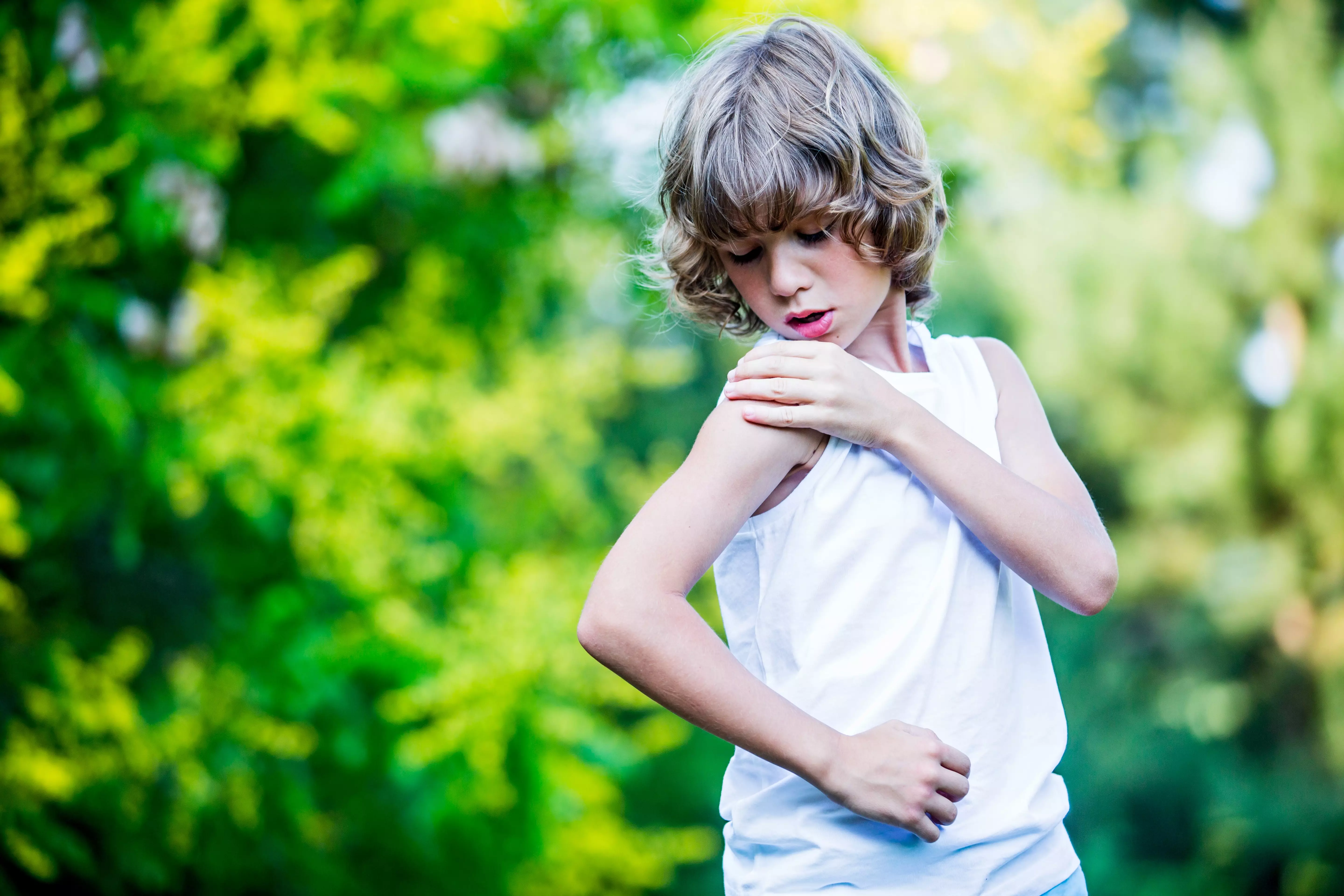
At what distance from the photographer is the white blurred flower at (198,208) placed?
3.08m

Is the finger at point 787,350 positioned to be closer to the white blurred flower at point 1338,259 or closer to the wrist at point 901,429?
the wrist at point 901,429

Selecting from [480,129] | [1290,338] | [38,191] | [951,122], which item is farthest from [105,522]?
[1290,338]

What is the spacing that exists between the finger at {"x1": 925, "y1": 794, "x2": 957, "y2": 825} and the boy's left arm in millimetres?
228

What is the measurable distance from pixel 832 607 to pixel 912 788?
0.63 ft

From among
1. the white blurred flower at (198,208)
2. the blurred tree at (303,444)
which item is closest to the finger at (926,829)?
the blurred tree at (303,444)

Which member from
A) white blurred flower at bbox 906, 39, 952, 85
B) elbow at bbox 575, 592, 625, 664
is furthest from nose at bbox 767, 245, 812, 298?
white blurred flower at bbox 906, 39, 952, 85

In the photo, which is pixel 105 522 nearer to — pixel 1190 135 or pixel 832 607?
pixel 832 607

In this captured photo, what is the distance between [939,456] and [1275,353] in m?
6.68

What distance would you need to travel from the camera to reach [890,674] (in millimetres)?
1054

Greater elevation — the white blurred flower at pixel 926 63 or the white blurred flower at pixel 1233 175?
the white blurred flower at pixel 1233 175

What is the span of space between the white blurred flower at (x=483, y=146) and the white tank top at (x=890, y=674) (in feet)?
8.05

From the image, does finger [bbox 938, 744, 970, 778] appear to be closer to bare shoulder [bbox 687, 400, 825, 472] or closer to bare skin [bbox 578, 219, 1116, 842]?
bare skin [bbox 578, 219, 1116, 842]

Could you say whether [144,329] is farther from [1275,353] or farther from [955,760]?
[1275,353]

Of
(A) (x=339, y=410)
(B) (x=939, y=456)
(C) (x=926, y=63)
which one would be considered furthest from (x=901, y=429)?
(C) (x=926, y=63)
